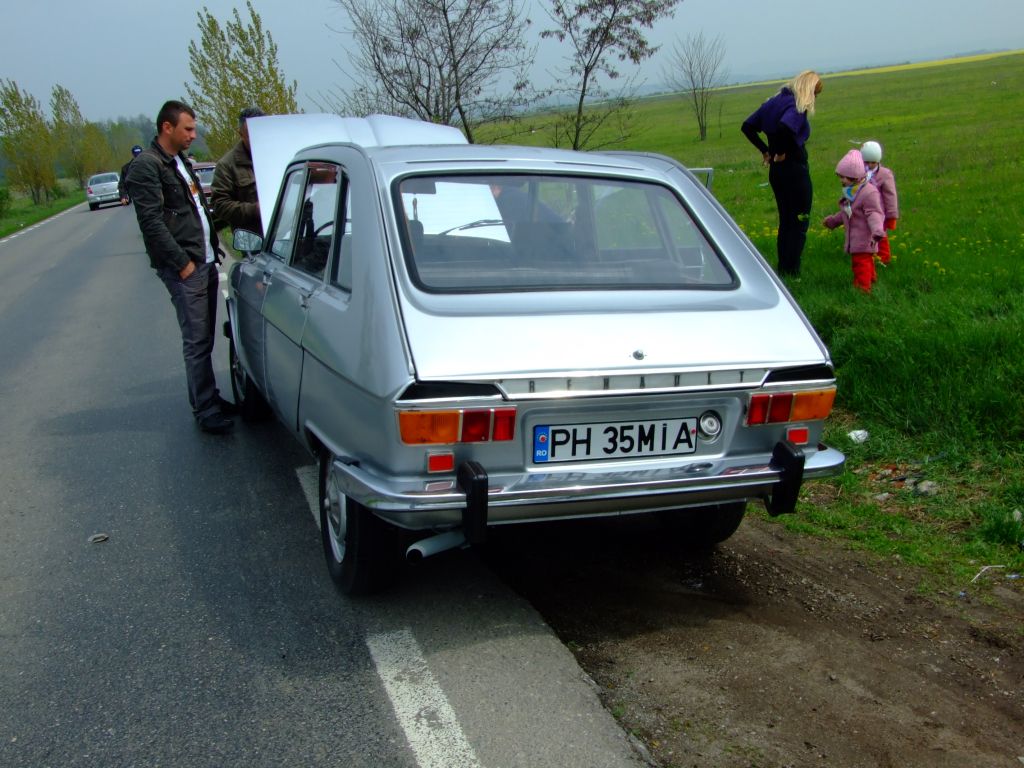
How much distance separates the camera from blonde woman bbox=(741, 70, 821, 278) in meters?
8.23

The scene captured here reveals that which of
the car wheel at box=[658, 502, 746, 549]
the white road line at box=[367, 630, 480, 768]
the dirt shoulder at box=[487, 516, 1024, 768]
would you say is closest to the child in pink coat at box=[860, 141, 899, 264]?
the dirt shoulder at box=[487, 516, 1024, 768]

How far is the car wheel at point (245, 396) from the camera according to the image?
6402mm

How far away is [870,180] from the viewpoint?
8.40 m

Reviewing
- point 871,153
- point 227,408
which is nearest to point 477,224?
point 227,408

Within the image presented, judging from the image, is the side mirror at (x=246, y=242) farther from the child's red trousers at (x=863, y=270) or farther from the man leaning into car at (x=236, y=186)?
the child's red trousers at (x=863, y=270)

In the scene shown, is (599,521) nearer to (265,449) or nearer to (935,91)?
(265,449)

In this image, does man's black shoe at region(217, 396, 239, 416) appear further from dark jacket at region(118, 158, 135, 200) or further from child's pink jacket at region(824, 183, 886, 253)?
child's pink jacket at region(824, 183, 886, 253)

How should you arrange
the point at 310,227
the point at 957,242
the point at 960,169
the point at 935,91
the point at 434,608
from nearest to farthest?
the point at 434,608
the point at 310,227
the point at 957,242
the point at 960,169
the point at 935,91

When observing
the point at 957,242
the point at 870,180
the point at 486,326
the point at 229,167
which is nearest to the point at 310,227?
the point at 486,326

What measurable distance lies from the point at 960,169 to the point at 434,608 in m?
15.2

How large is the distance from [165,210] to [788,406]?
4.42 m

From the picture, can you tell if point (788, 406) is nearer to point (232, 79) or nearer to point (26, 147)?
point (232, 79)

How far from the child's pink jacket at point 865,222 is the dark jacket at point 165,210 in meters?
5.05

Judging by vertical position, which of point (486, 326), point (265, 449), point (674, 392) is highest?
point (486, 326)
